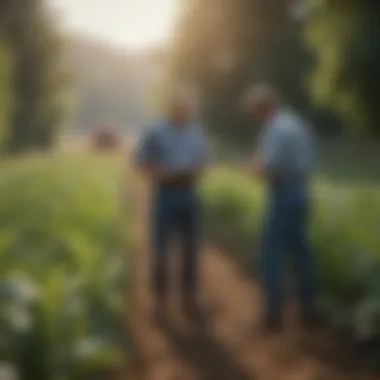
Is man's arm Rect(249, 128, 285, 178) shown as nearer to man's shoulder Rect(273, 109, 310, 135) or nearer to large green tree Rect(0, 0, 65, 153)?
man's shoulder Rect(273, 109, 310, 135)

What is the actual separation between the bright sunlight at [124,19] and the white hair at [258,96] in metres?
0.24

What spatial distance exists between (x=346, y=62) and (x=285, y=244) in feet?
1.58

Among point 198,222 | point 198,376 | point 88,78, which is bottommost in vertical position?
point 198,376

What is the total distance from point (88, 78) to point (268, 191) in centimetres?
55

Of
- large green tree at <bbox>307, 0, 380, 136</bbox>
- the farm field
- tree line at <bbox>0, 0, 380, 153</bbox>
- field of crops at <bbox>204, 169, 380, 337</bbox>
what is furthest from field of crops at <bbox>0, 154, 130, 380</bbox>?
large green tree at <bbox>307, 0, 380, 136</bbox>

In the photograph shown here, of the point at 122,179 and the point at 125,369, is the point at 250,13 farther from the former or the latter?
the point at 125,369

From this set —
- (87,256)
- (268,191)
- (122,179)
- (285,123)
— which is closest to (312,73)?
(285,123)

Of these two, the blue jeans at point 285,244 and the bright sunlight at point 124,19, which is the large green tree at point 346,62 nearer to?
the blue jeans at point 285,244

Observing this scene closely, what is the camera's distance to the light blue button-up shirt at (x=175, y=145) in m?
2.47

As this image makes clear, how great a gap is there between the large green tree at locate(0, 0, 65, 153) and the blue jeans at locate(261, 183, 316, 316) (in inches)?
23.3

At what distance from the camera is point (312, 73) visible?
2523 mm

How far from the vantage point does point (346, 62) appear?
2.57 metres

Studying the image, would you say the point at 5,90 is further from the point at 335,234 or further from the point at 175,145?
→ the point at 335,234

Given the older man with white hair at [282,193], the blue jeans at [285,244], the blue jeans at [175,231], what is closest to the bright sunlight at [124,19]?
the older man with white hair at [282,193]
